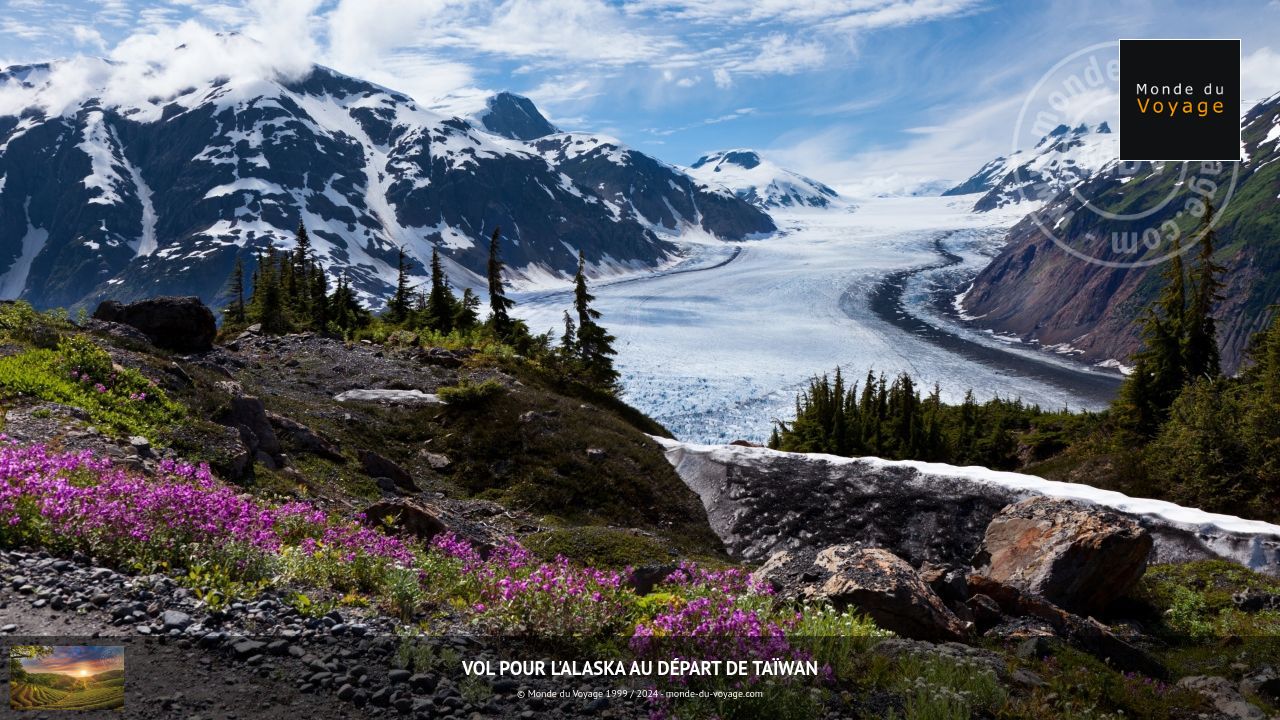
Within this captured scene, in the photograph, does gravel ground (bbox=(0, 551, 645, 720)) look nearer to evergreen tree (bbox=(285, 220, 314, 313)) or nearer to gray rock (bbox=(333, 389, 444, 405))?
gray rock (bbox=(333, 389, 444, 405))

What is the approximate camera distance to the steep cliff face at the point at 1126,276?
446 feet

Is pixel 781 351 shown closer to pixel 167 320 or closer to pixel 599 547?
pixel 167 320

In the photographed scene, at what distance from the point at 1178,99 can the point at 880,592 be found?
24776mm

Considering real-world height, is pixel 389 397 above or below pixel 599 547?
above

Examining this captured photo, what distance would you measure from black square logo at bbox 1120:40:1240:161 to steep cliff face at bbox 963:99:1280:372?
4565 inches

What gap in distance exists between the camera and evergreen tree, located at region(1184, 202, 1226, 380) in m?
31.7

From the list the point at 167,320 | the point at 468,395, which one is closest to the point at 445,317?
the point at 468,395

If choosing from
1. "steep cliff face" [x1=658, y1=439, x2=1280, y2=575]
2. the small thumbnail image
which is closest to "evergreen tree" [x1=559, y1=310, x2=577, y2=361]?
"steep cliff face" [x1=658, y1=439, x2=1280, y2=575]

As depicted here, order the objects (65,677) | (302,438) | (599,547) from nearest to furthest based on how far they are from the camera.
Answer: (65,677) → (599,547) → (302,438)

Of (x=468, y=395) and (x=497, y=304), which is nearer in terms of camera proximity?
(x=468, y=395)

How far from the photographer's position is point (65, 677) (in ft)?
15.4

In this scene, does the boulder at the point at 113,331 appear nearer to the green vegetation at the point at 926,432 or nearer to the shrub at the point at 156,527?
the shrub at the point at 156,527

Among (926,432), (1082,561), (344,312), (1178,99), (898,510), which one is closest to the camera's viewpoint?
(1082,561)

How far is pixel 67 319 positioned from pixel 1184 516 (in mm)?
24299
